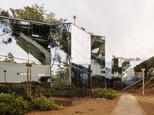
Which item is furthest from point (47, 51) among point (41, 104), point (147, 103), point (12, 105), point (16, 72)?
point (147, 103)

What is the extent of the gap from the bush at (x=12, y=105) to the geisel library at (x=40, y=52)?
3.52 meters

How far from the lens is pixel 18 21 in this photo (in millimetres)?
15570

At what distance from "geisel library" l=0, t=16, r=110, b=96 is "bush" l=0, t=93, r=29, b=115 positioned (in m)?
3.52

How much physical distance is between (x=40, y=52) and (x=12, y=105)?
6210 millimetres

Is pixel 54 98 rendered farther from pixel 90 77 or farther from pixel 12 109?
pixel 90 77

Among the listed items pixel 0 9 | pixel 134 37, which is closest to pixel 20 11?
pixel 0 9

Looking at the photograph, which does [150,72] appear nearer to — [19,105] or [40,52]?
[40,52]

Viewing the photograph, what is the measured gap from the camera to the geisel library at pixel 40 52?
1501 centimetres

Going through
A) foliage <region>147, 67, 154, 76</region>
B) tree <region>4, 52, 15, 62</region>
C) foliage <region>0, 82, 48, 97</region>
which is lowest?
foliage <region>0, 82, 48, 97</region>

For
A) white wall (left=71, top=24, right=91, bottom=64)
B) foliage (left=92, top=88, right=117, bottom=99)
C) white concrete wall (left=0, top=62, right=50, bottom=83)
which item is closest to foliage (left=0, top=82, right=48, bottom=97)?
white concrete wall (left=0, top=62, right=50, bottom=83)

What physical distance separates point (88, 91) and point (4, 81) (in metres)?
7.30

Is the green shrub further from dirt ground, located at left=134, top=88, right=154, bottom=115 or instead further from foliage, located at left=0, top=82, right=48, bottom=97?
foliage, located at left=0, top=82, right=48, bottom=97

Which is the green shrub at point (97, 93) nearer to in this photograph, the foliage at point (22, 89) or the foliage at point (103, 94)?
the foliage at point (103, 94)

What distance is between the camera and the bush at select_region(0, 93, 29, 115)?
10456 mm
